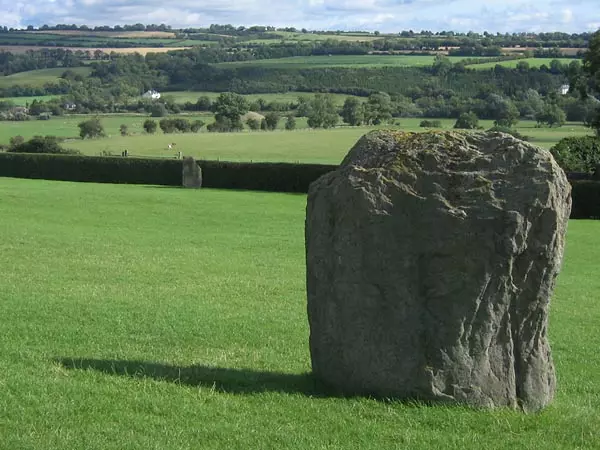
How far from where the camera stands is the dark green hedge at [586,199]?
45125 millimetres

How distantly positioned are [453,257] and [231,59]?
19591cm

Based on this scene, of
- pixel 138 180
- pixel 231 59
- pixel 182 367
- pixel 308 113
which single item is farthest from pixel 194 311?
pixel 231 59

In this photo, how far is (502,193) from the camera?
7887mm

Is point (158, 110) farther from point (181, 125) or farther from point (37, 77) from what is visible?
point (37, 77)

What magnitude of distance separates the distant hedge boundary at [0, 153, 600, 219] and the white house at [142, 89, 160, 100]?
3548 inches

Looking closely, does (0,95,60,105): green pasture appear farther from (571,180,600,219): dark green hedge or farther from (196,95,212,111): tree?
(571,180,600,219): dark green hedge

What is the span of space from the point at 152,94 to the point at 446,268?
156 meters

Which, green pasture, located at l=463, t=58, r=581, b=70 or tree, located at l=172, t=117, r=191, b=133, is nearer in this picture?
tree, located at l=172, t=117, r=191, b=133

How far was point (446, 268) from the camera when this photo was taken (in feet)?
25.6

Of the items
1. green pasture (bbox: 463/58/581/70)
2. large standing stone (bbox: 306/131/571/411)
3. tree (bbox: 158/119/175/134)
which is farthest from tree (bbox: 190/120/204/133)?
large standing stone (bbox: 306/131/571/411)

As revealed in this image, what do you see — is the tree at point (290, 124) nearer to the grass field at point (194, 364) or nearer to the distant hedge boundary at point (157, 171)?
the distant hedge boundary at point (157, 171)

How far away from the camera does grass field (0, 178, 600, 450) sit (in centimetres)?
707

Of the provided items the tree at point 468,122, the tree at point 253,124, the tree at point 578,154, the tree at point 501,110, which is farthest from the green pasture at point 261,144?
the tree at point 578,154

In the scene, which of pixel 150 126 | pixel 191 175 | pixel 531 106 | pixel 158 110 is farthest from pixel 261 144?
pixel 158 110
